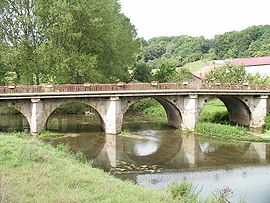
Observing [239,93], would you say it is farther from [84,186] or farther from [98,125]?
[84,186]

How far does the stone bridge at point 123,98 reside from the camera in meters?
34.1

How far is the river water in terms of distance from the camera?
71.7 feet

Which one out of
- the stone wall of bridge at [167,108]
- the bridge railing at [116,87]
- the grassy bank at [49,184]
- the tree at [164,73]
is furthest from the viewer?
the tree at [164,73]

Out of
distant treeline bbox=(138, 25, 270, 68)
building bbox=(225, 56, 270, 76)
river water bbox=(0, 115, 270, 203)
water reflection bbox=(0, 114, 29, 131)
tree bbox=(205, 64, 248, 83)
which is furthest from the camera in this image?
distant treeline bbox=(138, 25, 270, 68)

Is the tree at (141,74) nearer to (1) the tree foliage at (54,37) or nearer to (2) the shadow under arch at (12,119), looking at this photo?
(1) the tree foliage at (54,37)

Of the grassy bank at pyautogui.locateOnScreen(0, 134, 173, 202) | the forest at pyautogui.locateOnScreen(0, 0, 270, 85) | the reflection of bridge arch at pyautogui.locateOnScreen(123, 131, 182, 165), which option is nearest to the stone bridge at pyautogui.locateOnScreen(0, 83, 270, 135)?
the reflection of bridge arch at pyautogui.locateOnScreen(123, 131, 182, 165)

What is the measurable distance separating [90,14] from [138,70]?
25.3 metres

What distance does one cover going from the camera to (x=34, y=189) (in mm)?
12633

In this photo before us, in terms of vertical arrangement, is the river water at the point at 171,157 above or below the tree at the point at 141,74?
below

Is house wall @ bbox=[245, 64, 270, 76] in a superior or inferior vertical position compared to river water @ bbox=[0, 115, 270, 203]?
superior

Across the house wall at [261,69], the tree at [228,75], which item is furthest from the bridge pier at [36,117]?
the house wall at [261,69]

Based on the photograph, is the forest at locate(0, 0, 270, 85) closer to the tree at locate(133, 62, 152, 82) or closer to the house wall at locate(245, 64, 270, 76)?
the tree at locate(133, 62, 152, 82)

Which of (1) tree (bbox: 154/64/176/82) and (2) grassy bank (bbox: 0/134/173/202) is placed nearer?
(2) grassy bank (bbox: 0/134/173/202)

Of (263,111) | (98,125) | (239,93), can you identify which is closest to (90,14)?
(98,125)
